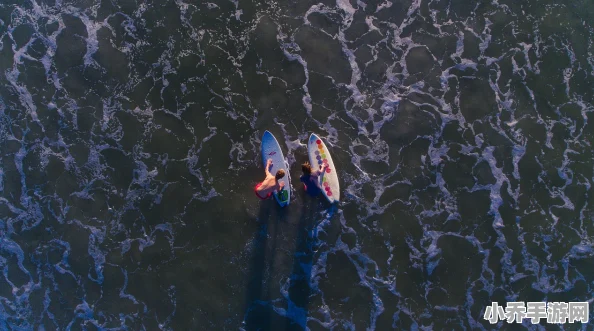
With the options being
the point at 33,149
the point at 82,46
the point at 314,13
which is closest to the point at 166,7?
the point at 82,46

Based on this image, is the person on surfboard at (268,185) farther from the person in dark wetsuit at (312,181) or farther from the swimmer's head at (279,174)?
the person in dark wetsuit at (312,181)

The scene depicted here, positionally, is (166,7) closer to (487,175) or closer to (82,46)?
(82,46)

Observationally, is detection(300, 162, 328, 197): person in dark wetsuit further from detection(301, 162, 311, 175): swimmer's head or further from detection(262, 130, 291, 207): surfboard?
detection(262, 130, 291, 207): surfboard

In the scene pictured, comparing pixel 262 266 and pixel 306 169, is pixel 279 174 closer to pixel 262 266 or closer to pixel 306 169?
pixel 306 169

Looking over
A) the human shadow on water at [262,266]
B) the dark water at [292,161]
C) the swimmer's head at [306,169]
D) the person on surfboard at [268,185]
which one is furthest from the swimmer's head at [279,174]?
the human shadow on water at [262,266]

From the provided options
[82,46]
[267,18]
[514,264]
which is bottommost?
[514,264]
